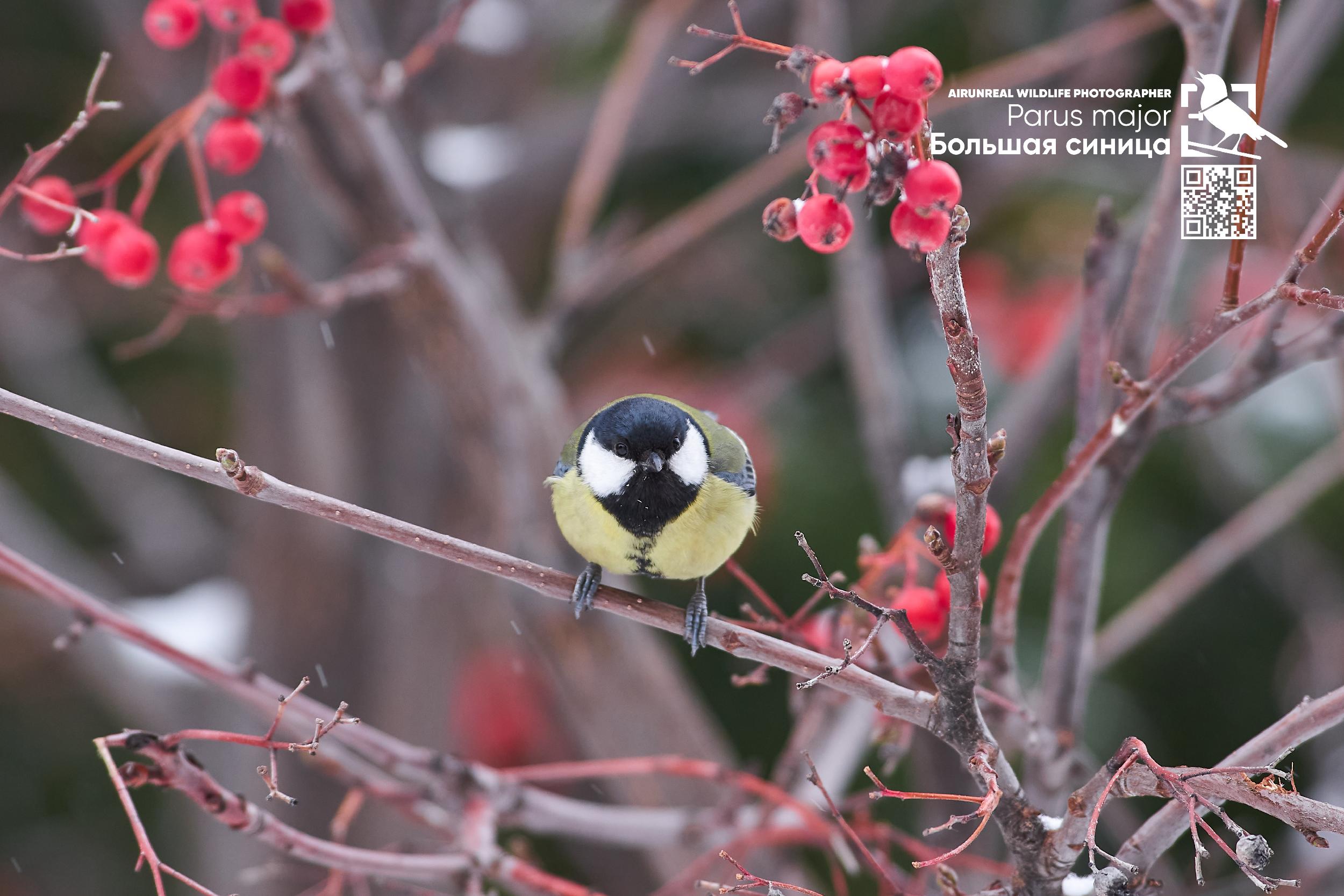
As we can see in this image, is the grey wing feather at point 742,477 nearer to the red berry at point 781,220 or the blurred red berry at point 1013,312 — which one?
the red berry at point 781,220

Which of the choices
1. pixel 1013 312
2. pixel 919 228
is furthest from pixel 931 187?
pixel 1013 312

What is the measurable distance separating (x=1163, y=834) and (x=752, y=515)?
0.52 metres

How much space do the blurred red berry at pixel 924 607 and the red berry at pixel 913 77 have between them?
0.48 metres

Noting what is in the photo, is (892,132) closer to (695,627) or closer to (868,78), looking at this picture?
(868,78)

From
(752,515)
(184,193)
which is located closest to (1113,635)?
(752,515)

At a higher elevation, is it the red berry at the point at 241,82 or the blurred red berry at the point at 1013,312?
the blurred red berry at the point at 1013,312

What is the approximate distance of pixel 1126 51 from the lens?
7.33 ft

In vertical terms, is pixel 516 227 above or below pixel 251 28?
above

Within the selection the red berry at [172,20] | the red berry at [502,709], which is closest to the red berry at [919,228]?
the red berry at [172,20]

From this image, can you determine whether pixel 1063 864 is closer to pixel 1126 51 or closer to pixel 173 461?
pixel 173 461

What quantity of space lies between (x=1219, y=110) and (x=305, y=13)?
3.04ft

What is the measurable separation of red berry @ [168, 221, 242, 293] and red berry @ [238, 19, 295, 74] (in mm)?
178

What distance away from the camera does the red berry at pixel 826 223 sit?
0.73 metres

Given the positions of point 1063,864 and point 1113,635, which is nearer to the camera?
point 1063,864
